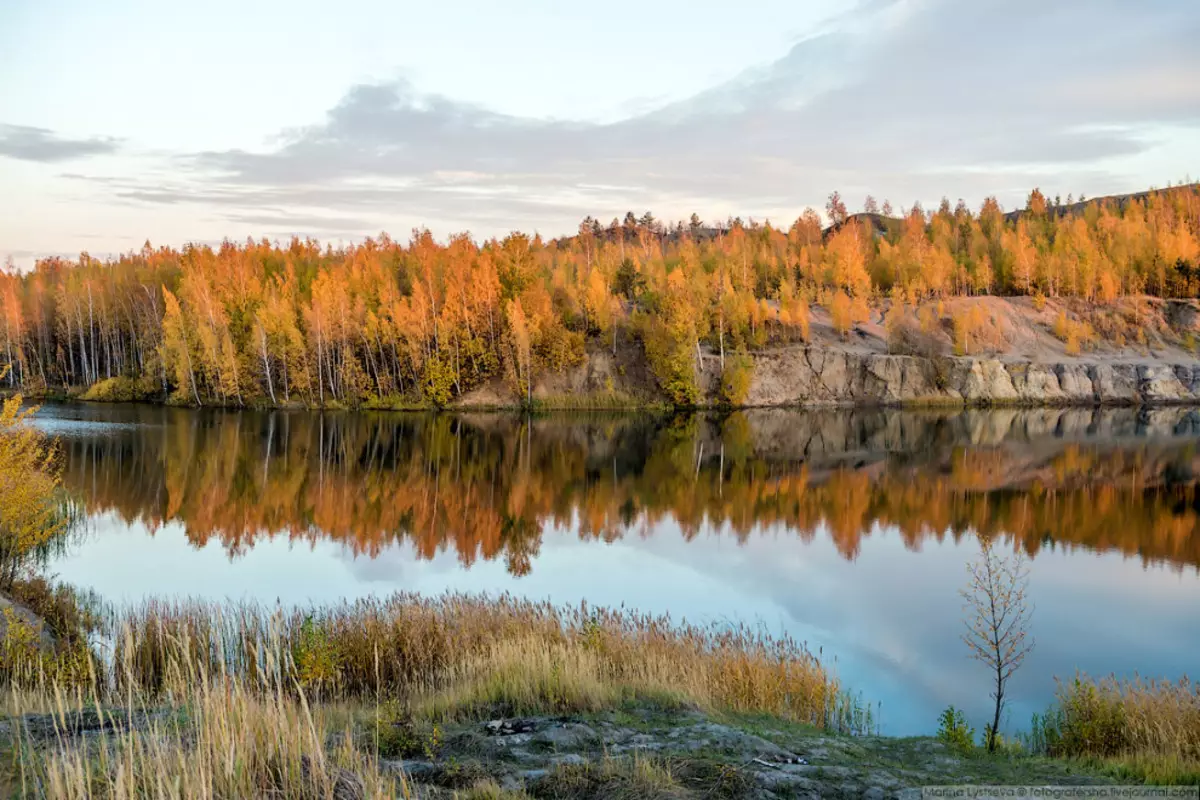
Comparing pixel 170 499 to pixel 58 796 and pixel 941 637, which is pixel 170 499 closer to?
pixel 941 637

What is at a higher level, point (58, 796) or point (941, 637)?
point (58, 796)

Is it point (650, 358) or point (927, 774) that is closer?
point (927, 774)

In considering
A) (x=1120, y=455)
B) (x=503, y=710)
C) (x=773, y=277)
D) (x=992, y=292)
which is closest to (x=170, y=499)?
(x=503, y=710)

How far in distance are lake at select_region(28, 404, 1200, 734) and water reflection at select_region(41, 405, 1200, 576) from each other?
0.65 ft

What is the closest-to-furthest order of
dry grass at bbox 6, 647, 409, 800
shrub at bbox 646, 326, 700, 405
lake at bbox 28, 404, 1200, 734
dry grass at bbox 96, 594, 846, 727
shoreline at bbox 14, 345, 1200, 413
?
1. dry grass at bbox 6, 647, 409, 800
2. dry grass at bbox 96, 594, 846, 727
3. lake at bbox 28, 404, 1200, 734
4. shrub at bbox 646, 326, 700, 405
5. shoreline at bbox 14, 345, 1200, 413

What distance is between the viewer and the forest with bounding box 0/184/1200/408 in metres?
79.8

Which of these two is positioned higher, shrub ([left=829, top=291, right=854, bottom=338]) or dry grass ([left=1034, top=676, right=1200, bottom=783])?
shrub ([left=829, top=291, right=854, bottom=338])

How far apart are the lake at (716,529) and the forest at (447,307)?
21.8m

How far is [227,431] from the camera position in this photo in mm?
58062

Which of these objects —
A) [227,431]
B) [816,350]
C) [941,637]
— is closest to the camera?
[941,637]

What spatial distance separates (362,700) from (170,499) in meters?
26.4

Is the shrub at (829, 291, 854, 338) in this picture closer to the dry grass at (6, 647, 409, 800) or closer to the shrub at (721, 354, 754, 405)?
the shrub at (721, 354, 754, 405)

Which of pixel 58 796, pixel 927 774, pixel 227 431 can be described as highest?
pixel 58 796

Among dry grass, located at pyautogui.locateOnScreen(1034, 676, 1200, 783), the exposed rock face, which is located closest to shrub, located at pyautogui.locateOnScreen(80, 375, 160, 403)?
the exposed rock face
